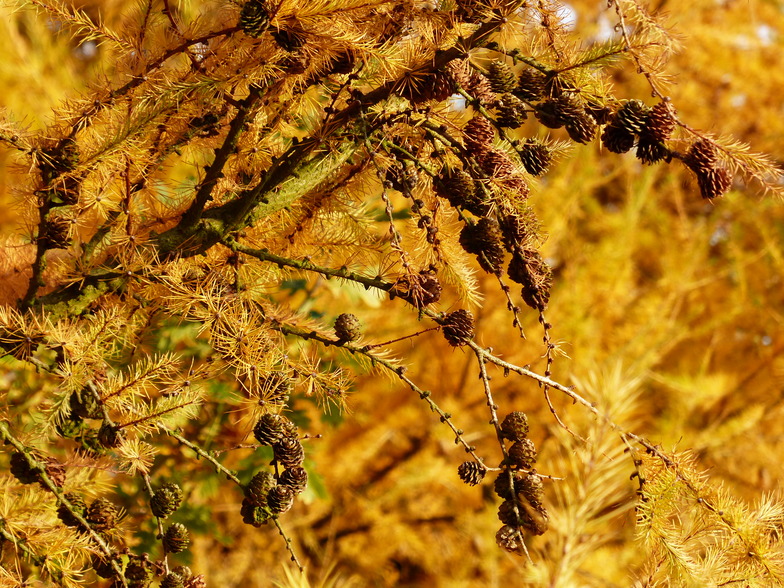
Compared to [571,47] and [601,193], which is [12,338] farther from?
[601,193]

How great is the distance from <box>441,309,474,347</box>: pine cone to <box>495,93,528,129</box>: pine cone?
0.51ft

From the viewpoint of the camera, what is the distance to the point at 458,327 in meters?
0.60

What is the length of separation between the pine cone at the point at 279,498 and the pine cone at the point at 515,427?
17 cm

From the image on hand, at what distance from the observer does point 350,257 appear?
2.40ft

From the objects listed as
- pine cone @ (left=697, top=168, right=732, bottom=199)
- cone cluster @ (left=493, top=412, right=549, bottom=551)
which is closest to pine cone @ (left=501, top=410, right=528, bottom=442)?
cone cluster @ (left=493, top=412, right=549, bottom=551)

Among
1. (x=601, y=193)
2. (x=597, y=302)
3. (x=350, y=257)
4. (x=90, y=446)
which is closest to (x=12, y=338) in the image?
(x=90, y=446)

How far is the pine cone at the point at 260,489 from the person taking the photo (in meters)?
0.59

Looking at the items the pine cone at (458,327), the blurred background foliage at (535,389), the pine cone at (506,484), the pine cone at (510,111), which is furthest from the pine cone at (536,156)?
the blurred background foliage at (535,389)

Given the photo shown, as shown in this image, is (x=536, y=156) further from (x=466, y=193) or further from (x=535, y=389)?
(x=535, y=389)

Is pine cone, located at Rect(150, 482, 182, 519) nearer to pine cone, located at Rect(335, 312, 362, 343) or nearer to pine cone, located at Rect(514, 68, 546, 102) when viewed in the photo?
pine cone, located at Rect(335, 312, 362, 343)

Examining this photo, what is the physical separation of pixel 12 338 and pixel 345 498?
1.25 meters

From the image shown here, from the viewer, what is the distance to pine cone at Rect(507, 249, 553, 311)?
58 cm

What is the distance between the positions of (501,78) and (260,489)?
38 cm

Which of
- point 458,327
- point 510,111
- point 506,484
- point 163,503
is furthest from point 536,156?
point 163,503
